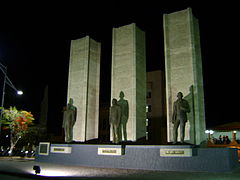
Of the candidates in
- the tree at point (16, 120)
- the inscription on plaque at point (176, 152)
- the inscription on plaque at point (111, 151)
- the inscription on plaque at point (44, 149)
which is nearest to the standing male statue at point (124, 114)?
the inscription on plaque at point (111, 151)

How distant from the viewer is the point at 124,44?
18.1m

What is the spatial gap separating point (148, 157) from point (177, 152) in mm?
1438

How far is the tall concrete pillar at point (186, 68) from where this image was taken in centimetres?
1487

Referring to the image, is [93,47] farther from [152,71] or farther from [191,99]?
[152,71]

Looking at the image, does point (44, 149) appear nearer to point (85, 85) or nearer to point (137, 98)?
point (85, 85)

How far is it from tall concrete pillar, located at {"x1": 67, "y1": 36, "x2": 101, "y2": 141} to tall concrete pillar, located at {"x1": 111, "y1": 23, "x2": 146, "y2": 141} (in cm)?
258

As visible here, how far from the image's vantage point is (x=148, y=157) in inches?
476

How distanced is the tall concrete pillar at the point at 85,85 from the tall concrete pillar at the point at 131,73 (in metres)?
2.58

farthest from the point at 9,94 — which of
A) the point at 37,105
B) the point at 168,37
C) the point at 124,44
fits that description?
the point at 168,37

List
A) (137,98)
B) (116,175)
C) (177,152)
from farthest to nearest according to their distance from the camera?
(137,98), (177,152), (116,175)

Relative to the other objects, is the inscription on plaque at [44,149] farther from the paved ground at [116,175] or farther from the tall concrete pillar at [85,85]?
the paved ground at [116,175]

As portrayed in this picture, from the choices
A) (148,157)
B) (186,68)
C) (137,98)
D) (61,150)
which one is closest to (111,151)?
(148,157)

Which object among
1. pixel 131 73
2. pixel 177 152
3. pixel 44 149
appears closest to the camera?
pixel 177 152

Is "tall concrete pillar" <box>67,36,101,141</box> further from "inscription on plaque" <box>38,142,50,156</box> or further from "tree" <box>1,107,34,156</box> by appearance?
"tree" <box>1,107,34,156</box>
